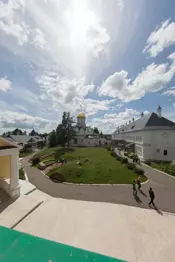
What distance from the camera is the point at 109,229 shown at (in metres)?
8.14

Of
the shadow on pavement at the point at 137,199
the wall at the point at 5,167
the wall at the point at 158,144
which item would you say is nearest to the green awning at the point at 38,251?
the shadow on pavement at the point at 137,199

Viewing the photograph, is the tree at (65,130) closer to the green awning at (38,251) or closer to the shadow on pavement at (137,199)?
the shadow on pavement at (137,199)

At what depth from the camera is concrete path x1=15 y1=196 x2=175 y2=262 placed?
6652 millimetres

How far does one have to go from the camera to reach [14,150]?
1193 cm

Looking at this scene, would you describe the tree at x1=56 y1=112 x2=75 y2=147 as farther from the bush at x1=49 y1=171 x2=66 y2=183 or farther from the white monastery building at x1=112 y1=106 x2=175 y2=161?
the bush at x1=49 y1=171 x2=66 y2=183

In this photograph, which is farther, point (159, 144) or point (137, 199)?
point (159, 144)

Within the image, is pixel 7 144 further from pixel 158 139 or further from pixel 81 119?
pixel 81 119

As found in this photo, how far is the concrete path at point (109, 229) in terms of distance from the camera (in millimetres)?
6652

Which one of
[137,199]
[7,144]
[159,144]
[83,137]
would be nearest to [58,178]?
[7,144]

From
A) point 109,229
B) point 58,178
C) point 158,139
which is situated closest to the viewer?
point 109,229

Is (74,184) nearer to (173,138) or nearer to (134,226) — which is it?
(134,226)

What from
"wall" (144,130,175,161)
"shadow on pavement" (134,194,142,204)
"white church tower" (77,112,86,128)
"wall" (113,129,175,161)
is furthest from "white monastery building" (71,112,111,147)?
"shadow on pavement" (134,194,142,204)

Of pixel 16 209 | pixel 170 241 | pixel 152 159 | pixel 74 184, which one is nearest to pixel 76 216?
pixel 16 209

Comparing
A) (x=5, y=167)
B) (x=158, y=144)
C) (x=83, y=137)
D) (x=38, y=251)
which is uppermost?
(x=83, y=137)
